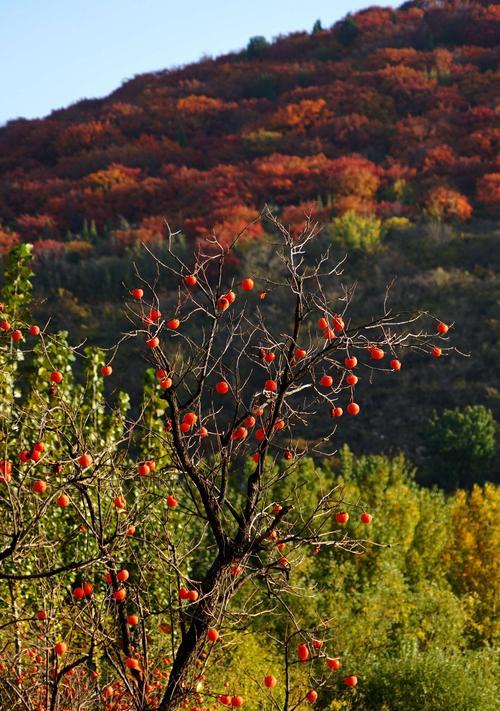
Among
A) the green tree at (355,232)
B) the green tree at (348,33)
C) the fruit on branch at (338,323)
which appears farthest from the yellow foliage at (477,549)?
the green tree at (348,33)

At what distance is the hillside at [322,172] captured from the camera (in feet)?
81.3

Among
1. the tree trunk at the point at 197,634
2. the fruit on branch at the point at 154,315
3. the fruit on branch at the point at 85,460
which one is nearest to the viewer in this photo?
the fruit on branch at the point at 85,460

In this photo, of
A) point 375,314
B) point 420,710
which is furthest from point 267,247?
point 420,710

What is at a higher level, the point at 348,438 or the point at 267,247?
the point at 267,247

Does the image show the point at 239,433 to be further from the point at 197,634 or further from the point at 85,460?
the point at 197,634

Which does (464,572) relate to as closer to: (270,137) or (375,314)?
(375,314)

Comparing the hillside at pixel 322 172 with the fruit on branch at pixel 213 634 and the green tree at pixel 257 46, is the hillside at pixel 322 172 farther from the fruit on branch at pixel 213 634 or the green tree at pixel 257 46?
the fruit on branch at pixel 213 634

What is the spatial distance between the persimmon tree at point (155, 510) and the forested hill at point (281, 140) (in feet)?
55.9

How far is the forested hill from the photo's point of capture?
96.6ft

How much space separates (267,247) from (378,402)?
6.18 m

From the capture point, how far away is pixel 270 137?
34.0 meters

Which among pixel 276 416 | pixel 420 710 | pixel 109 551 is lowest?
pixel 420 710

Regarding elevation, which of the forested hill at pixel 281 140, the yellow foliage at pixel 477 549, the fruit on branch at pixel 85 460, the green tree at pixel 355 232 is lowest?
the yellow foliage at pixel 477 549

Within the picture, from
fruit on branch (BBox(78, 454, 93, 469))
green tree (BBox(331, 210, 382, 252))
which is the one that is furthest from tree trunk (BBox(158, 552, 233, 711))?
green tree (BBox(331, 210, 382, 252))
